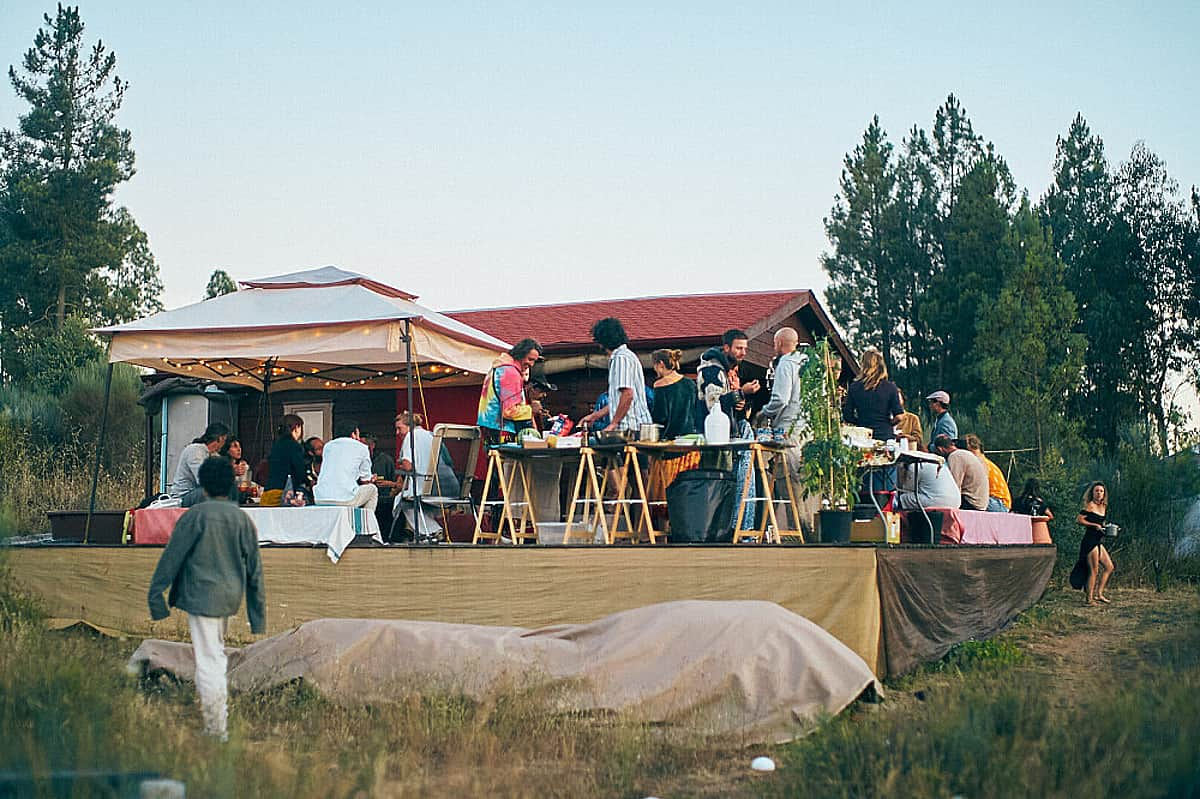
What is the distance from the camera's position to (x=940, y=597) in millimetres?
8406

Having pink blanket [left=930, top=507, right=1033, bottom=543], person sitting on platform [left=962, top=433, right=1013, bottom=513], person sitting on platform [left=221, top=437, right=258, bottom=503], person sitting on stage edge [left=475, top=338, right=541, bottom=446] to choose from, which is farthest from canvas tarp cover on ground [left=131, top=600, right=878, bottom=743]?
person sitting on platform [left=962, top=433, right=1013, bottom=513]

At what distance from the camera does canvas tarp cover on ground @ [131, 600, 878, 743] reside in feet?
22.6

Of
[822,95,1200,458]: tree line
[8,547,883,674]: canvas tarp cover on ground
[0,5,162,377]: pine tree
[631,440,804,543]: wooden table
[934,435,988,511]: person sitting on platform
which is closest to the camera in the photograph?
[8,547,883,674]: canvas tarp cover on ground

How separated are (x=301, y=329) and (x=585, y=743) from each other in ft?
15.1

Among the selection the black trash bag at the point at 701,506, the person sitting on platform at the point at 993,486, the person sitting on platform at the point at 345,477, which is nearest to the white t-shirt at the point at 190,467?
the person sitting on platform at the point at 345,477

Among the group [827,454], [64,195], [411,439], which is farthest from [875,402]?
[64,195]

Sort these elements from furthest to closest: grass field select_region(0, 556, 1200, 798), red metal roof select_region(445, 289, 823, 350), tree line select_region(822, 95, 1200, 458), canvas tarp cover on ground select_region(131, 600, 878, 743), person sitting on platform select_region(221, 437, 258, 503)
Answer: tree line select_region(822, 95, 1200, 458), red metal roof select_region(445, 289, 823, 350), person sitting on platform select_region(221, 437, 258, 503), canvas tarp cover on ground select_region(131, 600, 878, 743), grass field select_region(0, 556, 1200, 798)

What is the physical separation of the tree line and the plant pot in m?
12.4

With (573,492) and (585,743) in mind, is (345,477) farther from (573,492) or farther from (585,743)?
(585,743)

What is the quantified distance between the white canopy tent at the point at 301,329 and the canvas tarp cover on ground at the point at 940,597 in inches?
148

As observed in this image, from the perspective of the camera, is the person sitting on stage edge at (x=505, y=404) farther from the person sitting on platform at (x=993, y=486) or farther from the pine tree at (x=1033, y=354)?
the pine tree at (x=1033, y=354)

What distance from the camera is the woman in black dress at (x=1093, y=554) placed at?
13.7 metres

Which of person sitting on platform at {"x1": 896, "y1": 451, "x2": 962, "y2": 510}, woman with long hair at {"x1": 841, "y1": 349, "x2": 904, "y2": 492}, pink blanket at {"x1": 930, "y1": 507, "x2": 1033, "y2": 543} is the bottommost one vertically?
pink blanket at {"x1": 930, "y1": 507, "x2": 1033, "y2": 543}

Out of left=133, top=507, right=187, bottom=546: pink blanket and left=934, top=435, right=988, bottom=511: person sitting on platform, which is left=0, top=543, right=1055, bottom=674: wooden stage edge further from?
left=934, top=435, right=988, bottom=511: person sitting on platform
